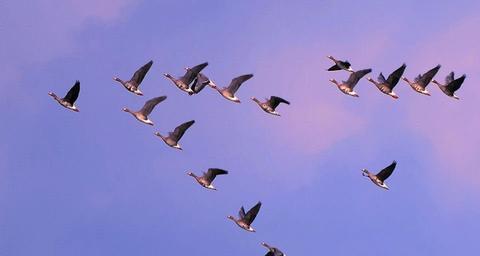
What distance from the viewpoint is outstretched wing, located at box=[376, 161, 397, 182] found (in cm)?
14600

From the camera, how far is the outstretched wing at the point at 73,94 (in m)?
144

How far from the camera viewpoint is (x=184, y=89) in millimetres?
148000

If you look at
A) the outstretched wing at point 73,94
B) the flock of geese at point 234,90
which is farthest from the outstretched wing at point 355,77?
the outstretched wing at point 73,94

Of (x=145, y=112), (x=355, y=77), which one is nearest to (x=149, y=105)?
(x=145, y=112)

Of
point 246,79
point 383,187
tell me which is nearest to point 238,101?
point 246,79

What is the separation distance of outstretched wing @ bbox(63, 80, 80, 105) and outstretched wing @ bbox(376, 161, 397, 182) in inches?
844

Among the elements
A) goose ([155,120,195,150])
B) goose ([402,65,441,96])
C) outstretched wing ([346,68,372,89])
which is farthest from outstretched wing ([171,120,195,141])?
goose ([402,65,441,96])

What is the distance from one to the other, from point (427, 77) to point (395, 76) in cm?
257

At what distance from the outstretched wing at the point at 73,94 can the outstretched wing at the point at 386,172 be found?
21.4 m

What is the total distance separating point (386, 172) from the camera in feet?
480

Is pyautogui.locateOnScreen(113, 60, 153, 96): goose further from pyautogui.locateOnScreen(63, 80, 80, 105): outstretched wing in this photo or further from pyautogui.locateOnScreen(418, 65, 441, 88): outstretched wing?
pyautogui.locateOnScreen(418, 65, 441, 88): outstretched wing

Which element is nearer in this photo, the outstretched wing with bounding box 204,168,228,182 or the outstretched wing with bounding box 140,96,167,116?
the outstretched wing with bounding box 140,96,167,116

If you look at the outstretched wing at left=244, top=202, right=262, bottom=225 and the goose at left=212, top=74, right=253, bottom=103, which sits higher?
the goose at left=212, top=74, right=253, bottom=103

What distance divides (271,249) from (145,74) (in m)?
14.7
